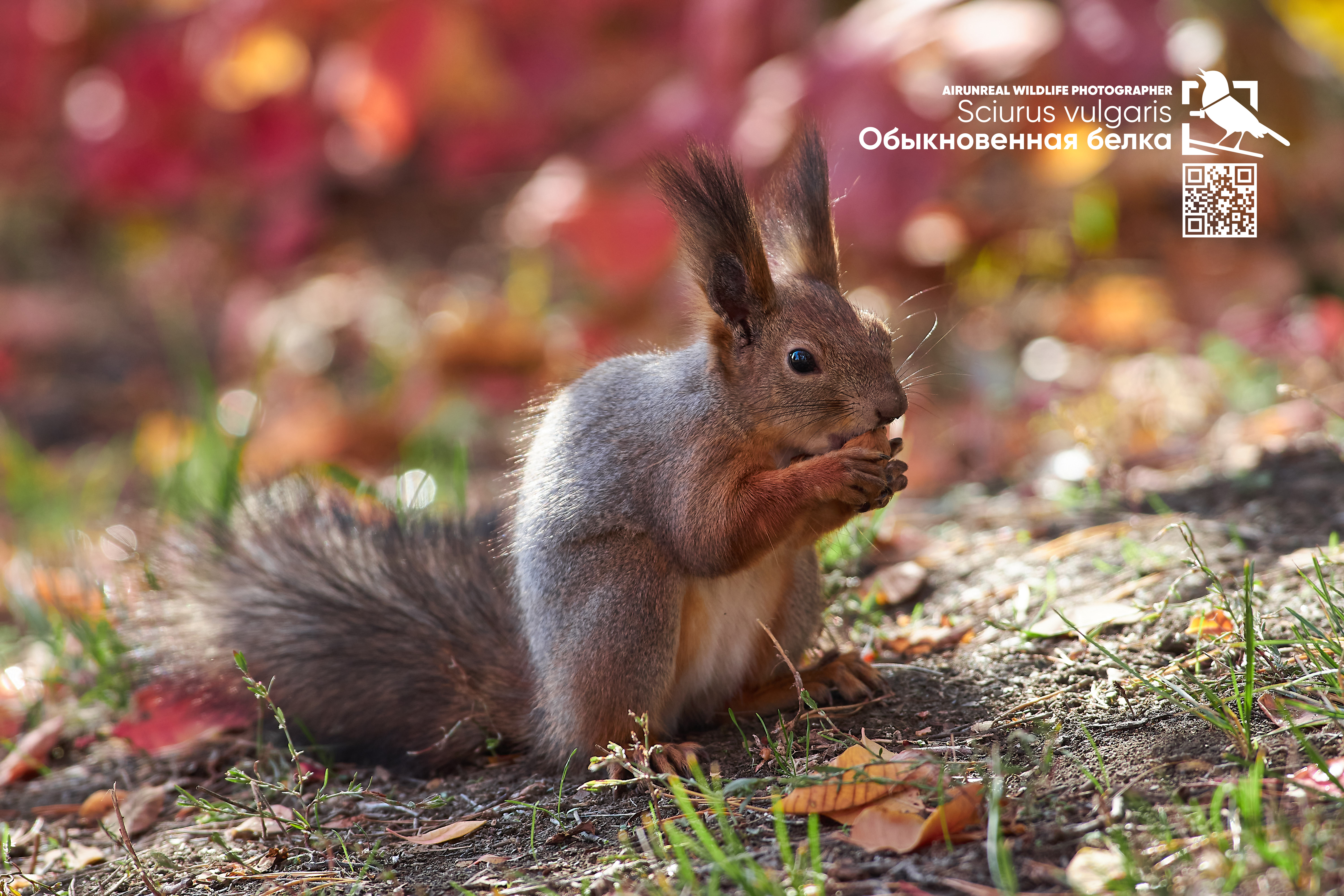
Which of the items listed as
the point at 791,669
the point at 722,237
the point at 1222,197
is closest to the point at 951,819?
the point at 791,669

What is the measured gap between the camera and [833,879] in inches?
62.5

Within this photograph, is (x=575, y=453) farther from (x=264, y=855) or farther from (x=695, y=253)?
(x=264, y=855)

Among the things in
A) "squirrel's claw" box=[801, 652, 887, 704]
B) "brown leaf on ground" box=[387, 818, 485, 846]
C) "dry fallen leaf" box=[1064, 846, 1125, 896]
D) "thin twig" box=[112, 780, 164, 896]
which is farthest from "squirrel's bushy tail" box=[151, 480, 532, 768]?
"dry fallen leaf" box=[1064, 846, 1125, 896]

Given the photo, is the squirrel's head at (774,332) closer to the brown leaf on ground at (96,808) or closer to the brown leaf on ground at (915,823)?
the brown leaf on ground at (915,823)

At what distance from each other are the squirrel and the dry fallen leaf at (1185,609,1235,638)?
0.59m

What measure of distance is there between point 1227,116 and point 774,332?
117 inches

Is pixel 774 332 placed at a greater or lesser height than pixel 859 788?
greater

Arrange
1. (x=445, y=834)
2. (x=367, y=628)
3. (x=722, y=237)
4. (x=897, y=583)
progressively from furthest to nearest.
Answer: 1. (x=897, y=583)
2. (x=367, y=628)
3. (x=722, y=237)
4. (x=445, y=834)

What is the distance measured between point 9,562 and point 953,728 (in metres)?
3.48

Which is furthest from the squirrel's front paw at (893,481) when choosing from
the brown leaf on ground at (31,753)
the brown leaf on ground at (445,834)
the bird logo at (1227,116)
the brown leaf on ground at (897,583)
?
the bird logo at (1227,116)

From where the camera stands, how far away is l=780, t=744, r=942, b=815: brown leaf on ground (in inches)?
67.7

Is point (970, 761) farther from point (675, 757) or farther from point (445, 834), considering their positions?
point (445, 834)

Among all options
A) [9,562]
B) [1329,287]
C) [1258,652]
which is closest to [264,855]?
[1258,652]

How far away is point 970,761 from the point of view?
6.04 feet
